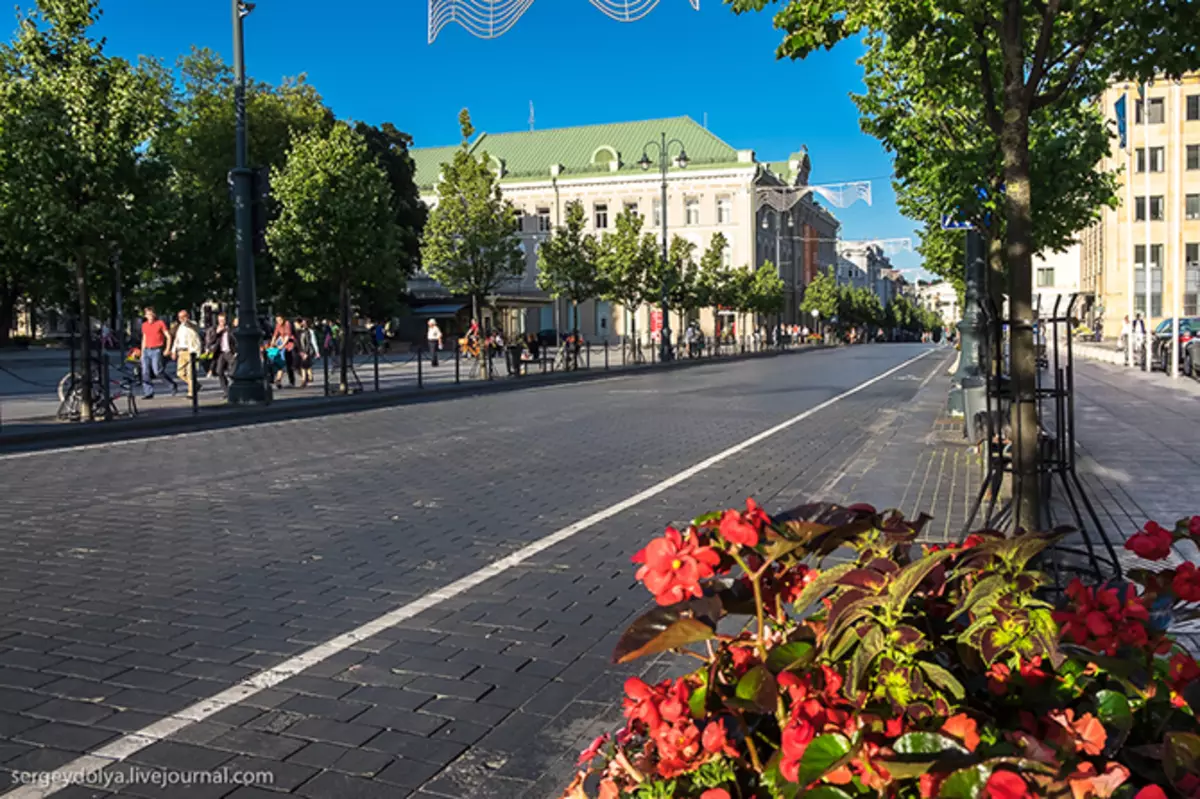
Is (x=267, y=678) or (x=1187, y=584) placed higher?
(x=1187, y=584)

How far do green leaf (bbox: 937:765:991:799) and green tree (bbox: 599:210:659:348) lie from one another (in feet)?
143

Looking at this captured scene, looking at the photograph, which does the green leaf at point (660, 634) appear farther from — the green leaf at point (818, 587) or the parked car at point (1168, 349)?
the parked car at point (1168, 349)

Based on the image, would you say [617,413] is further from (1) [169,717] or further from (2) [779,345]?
(2) [779,345]

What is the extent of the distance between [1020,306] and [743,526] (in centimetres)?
412

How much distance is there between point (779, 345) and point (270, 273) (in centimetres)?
3891

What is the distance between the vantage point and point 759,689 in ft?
6.38

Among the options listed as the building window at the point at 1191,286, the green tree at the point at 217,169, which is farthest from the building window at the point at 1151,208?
the green tree at the point at 217,169

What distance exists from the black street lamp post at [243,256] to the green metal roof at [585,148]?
67.3m

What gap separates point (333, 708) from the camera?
13.5 feet

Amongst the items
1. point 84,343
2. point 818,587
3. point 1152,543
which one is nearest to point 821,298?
point 84,343

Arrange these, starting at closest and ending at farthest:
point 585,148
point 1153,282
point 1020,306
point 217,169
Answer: point 1020,306
point 217,169
point 1153,282
point 585,148

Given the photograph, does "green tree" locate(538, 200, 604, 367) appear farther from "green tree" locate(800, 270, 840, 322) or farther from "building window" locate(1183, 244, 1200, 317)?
"green tree" locate(800, 270, 840, 322)

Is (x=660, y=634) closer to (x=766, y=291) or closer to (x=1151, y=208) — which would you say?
(x=766, y=291)

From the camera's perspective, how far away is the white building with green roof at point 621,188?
8519 centimetres
